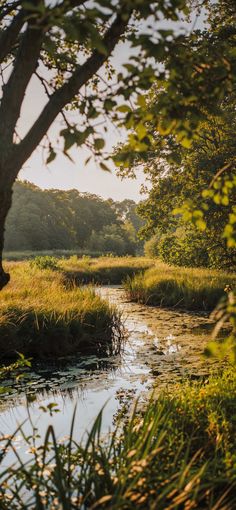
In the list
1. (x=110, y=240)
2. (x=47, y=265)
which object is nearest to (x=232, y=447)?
(x=47, y=265)

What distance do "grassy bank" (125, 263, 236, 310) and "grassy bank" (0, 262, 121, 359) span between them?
14.6 feet

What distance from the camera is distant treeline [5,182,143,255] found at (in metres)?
55.2

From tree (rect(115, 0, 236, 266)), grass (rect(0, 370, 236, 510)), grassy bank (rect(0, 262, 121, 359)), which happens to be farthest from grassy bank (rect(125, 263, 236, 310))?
grass (rect(0, 370, 236, 510))

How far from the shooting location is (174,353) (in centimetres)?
854

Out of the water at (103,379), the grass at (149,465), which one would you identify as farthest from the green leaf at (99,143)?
the water at (103,379)

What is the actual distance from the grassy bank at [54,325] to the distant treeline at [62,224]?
39214 mm

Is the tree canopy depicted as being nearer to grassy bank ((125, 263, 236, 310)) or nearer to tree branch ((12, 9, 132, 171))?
tree branch ((12, 9, 132, 171))

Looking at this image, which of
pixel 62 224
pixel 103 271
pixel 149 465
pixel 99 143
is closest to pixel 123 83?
pixel 99 143

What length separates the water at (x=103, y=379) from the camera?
221 inches

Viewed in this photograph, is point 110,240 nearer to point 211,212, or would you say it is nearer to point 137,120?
point 211,212

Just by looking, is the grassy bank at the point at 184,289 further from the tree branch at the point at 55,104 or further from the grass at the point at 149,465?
the tree branch at the point at 55,104

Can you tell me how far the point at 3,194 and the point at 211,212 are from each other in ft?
33.2

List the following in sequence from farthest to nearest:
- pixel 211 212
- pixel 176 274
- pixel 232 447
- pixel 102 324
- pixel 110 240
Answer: pixel 110 240 → pixel 176 274 → pixel 211 212 → pixel 102 324 → pixel 232 447

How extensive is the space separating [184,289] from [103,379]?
794 centimetres
